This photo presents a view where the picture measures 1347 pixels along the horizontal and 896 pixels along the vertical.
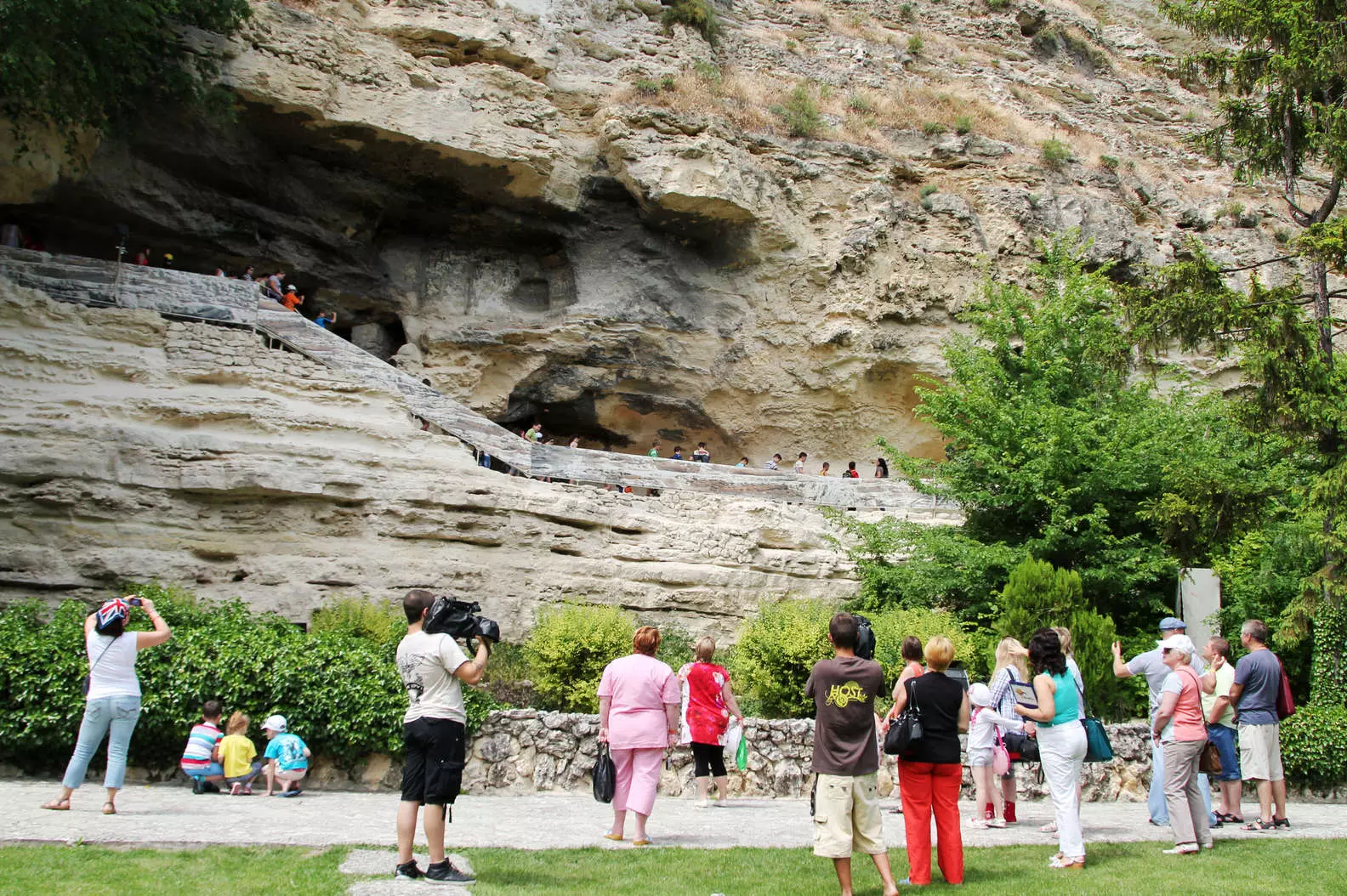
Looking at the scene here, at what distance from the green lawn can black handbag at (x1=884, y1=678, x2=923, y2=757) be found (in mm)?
795

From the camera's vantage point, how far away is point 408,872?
5539 millimetres

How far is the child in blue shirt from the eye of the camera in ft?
28.5

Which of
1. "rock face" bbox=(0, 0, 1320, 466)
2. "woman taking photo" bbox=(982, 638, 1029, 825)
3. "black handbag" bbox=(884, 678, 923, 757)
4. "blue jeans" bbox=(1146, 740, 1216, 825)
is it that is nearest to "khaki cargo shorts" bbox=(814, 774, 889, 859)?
"black handbag" bbox=(884, 678, 923, 757)

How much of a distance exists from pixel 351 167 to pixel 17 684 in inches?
577

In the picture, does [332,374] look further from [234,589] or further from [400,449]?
[234,589]

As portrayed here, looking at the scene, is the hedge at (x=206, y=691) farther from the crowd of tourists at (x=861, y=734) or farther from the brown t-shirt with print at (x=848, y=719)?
the brown t-shirt with print at (x=848, y=719)

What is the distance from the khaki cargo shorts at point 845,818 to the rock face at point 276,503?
9593 mm

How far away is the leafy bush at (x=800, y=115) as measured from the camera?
955 inches

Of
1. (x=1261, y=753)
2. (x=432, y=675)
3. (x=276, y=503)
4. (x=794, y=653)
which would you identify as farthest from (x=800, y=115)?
(x=432, y=675)

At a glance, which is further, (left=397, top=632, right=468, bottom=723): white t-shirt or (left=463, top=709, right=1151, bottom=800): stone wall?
(left=463, top=709, right=1151, bottom=800): stone wall

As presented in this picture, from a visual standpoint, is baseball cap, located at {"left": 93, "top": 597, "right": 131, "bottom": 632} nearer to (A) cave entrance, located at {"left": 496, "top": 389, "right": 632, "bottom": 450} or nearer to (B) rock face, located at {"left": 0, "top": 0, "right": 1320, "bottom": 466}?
(B) rock face, located at {"left": 0, "top": 0, "right": 1320, "bottom": 466}

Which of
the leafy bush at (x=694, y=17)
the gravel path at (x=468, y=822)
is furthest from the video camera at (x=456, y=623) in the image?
the leafy bush at (x=694, y=17)

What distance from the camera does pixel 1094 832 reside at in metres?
8.02

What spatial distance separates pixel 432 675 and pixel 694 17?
2577 centimetres
